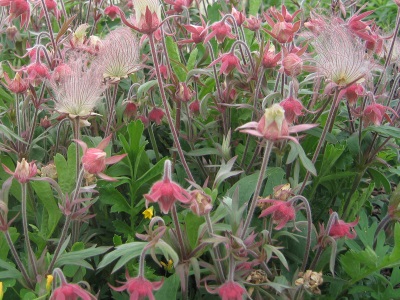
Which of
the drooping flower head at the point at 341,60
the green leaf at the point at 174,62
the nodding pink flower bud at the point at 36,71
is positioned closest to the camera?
the drooping flower head at the point at 341,60

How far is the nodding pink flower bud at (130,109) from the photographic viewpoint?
194 centimetres

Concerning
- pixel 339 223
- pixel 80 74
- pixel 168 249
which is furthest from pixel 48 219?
pixel 339 223

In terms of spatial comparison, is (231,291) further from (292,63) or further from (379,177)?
(379,177)

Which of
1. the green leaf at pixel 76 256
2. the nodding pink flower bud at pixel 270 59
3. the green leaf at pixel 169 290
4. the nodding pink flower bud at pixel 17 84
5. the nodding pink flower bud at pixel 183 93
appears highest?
the nodding pink flower bud at pixel 270 59

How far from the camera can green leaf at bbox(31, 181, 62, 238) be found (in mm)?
1616

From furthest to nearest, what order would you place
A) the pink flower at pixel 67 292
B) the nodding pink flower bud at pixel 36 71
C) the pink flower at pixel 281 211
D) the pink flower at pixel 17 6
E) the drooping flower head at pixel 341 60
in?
the pink flower at pixel 17 6 < the nodding pink flower bud at pixel 36 71 < the drooping flower head at pixel 341 60 < the pink flower at pixel 281 211 < the pink flower at pixel 67 292

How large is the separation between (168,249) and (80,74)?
0.74 meters

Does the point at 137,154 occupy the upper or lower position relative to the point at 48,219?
upper

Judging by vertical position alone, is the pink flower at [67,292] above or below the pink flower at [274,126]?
below

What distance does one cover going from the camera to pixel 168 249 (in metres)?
1.25

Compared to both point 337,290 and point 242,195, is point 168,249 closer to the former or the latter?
point 242,195

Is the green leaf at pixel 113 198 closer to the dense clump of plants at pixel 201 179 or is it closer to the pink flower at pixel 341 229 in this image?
the dense clump of plants at pixel 201 179

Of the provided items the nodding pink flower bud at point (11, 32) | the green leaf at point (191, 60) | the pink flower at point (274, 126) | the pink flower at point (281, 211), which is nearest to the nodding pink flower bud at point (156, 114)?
the green leaf at point (191, 60)

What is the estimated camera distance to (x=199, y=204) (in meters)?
1.25
